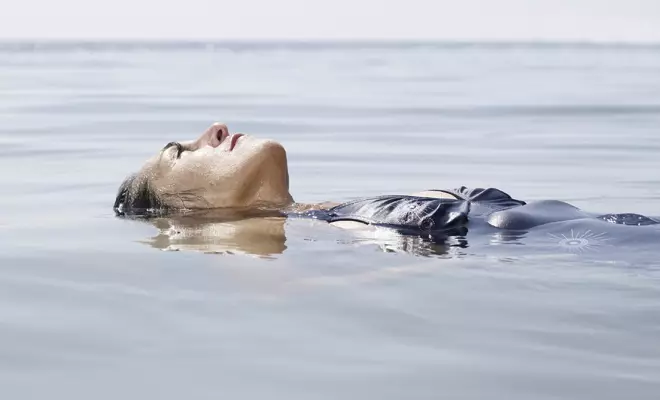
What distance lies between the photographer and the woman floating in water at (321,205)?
6.18m

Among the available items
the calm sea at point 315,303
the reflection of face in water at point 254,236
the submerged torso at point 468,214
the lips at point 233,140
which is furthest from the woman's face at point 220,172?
the submerged torso at point 468,214

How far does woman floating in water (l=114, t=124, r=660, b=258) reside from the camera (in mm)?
6176

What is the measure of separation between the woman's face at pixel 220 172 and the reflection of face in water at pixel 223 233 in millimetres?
116

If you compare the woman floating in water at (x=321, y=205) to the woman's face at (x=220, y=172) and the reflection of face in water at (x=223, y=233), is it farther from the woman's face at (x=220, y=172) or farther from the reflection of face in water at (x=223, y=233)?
the reflection of face in water at (x=223, y=233)

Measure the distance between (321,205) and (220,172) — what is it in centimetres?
74

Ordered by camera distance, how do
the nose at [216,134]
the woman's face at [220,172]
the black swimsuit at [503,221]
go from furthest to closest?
1. the nose at [216,134]
2. the woman's face at [220,172]
3. the black swimsuit at [503,221]

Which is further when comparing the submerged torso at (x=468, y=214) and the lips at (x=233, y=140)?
the lips at (x=233, y=140)

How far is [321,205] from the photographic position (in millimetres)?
7375

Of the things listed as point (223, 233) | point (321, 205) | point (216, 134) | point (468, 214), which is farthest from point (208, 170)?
point (468, 214)

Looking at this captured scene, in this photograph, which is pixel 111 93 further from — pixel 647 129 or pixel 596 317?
pixel 596 317

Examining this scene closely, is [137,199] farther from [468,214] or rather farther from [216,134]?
[468,214]

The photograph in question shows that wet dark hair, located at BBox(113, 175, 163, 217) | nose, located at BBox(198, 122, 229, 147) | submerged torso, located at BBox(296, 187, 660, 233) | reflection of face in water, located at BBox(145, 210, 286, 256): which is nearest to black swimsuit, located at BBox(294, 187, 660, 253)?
submerged torso, located at BBox(296, 187, 660, 233)

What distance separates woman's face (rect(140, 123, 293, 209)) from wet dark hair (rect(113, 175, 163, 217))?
0.08 m

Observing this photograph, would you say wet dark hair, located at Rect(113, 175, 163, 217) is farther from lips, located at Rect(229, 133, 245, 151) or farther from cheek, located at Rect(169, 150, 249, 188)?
lips, located at Rect(229, 133, 245, 151)
